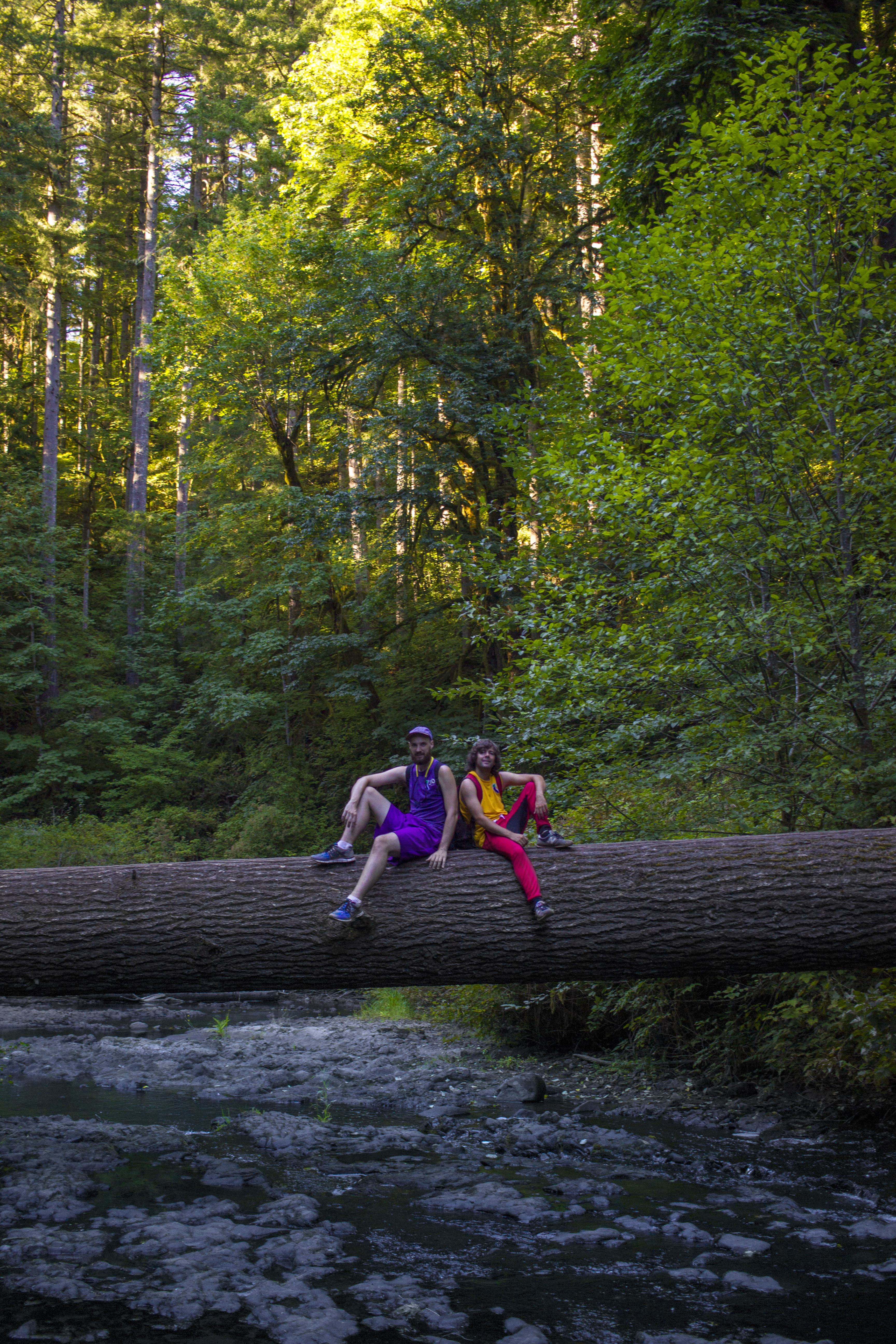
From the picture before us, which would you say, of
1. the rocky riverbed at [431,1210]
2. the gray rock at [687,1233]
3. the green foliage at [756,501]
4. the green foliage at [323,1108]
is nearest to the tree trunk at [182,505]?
the green foliage at [756,501]

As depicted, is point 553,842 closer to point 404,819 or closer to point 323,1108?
point 404,819

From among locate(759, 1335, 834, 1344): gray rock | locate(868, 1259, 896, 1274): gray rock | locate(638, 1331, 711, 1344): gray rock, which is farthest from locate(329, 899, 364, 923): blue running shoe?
locate(868, 1259, 896, 1274): gray rock

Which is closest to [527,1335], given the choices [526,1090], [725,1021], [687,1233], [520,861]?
[687,1233]

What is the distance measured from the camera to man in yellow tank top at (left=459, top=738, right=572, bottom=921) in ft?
20.8

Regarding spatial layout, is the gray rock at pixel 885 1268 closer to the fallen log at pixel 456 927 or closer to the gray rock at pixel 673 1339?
the gray rock at pixel 673 1339

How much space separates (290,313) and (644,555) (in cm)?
1357

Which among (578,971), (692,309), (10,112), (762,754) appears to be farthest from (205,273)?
(578,971)

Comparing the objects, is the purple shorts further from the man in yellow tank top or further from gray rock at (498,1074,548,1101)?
gray rock at (498,1074,548,1101)

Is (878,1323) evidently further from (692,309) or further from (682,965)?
(692,309)

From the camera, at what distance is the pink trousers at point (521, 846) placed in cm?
611

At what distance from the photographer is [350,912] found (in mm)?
5895

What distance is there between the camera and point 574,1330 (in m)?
4.36

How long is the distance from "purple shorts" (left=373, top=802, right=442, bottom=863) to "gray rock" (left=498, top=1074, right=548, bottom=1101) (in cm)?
342

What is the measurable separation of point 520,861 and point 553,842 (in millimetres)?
384
